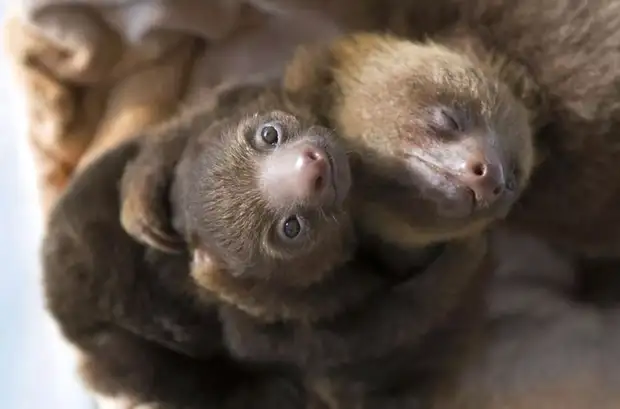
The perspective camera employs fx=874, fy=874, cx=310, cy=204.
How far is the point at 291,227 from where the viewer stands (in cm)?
117

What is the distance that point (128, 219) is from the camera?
1269 mm

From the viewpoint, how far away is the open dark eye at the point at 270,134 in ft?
3.93

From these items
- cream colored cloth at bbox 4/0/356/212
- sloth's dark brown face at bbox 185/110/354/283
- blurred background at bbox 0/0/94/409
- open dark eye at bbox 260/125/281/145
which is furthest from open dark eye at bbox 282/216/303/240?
blurred background at bbox 0/0/94/409

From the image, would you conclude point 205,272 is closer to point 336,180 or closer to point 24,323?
point 336,180

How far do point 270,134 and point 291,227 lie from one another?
14cm

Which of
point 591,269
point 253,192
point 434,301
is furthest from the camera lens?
point 591,269

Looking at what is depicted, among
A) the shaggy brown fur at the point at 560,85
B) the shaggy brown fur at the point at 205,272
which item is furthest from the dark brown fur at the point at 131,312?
the shaggy brown fur at the point at 560,85

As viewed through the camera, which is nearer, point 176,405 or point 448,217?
point 448,217

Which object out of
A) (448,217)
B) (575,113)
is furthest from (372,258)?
(575,113)

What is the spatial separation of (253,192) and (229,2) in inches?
16.0

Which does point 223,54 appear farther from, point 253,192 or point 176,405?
point 176,405

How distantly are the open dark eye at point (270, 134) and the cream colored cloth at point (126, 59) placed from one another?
0.26m

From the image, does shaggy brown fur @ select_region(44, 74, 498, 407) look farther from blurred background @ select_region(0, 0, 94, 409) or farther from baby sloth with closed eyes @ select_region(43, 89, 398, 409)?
blurred background @ select_region(0, 0, 94, 409)

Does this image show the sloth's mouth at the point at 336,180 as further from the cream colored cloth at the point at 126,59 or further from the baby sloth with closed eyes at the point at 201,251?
the cream colored cloth at the point at 126,59
